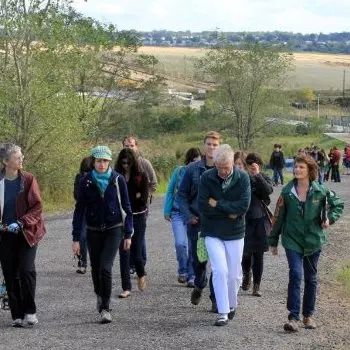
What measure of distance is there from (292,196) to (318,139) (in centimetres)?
5836

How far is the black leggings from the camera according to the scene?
10.0 meters

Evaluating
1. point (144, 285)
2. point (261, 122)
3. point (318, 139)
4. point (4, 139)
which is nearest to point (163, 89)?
point (261, 122)

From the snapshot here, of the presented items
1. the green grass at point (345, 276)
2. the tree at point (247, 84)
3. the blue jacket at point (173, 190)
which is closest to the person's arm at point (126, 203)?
the blue jacket at point (173, 190)

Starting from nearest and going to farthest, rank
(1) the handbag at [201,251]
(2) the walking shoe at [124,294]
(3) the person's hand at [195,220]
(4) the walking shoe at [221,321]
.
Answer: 1. (4) the walking shoe at [221,321]
2. (1) the handbag at [201,251]
3. (3) the person's hand at [195,220]
4. (2) the walking shoe at [124,294]

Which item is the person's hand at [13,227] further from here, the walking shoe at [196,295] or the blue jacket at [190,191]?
the walking shoe at [196,295]

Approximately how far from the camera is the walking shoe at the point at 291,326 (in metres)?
8.29

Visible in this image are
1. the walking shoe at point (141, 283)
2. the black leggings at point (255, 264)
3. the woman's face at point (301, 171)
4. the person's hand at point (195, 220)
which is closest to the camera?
the woman's face at point (301, 171)

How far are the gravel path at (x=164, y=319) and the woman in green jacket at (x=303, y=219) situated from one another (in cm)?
49

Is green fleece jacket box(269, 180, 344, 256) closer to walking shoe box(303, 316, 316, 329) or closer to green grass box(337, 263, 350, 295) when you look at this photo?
walking shoe box(303, 316, 316, 329)

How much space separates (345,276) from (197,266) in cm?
335

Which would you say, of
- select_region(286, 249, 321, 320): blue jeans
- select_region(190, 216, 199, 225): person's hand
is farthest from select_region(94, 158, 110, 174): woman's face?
select_region(286, 249, 321, 320): blue jeans

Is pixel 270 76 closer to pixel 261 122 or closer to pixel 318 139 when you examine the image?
pixel 261 122

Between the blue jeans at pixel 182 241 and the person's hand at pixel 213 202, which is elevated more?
the person's hand at pixel 213 202

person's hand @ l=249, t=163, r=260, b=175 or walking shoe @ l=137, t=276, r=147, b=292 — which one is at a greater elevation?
person's hand @ l=249, t=163, r=260, b=175
